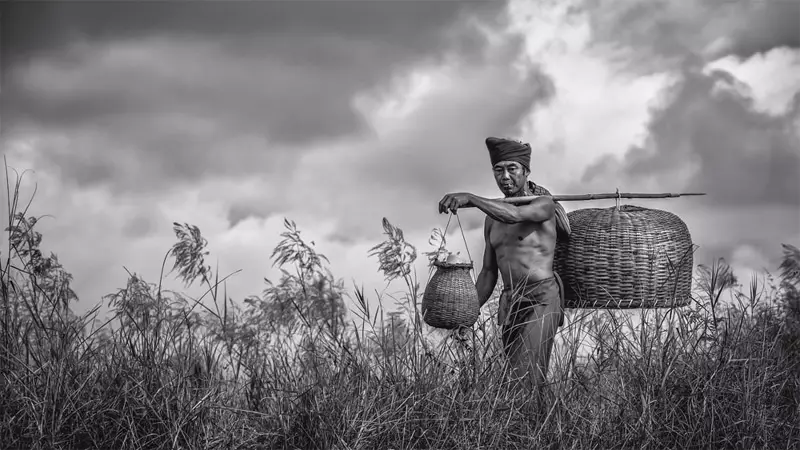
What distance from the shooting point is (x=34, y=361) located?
3.96m

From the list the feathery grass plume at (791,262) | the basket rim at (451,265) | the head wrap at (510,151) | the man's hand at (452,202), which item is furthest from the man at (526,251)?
the feathery grass plume at (791,262)

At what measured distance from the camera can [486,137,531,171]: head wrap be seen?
5582mm

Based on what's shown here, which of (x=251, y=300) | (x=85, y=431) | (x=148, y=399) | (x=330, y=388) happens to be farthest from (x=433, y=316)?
(x=251, y=300)

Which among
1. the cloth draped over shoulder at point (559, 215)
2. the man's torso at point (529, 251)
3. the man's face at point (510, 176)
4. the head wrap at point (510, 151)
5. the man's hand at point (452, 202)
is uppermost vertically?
the head wrap at point (510, 151)

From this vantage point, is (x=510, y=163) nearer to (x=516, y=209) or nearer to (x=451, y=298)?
(x=516, y=209)

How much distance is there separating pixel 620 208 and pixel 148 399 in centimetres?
407

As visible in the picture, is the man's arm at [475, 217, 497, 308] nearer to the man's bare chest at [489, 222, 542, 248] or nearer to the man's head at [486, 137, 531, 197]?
the man's bare chest at [489, 222, 542, 248]

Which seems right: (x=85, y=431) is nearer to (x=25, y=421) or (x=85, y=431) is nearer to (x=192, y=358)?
(x=25, y=421)

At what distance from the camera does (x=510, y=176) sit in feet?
18.4

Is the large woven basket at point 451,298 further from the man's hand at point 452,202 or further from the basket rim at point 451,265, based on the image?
the man's hand at point 452,202

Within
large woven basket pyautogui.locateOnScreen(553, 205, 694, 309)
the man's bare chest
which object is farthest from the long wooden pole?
the man's bare chest

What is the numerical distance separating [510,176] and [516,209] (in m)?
0.62

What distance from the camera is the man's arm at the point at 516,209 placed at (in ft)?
15.5

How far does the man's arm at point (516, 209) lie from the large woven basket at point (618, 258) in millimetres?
566
